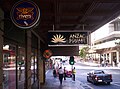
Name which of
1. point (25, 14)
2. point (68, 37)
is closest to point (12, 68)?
point (25, 14)

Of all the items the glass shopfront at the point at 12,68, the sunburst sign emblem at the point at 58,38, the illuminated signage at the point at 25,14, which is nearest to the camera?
the illuminated signage at the point at 25,14

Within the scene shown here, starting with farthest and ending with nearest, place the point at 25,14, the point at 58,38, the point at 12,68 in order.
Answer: the point at 58,38
the point at 12,68
the point at 25,14

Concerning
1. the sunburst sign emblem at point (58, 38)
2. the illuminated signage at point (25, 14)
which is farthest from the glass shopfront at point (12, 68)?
the sunburst sign emblem at point (58, 38)

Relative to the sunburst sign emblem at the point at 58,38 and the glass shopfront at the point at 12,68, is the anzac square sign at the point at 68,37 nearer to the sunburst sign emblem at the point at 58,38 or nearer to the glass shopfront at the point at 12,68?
the sunburst sign emblem at the point at 58,38

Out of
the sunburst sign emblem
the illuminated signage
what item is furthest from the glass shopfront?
the sunburst sign emblem

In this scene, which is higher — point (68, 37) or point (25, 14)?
point (25, 14)

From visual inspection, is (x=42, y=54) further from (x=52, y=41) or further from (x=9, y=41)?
(x=9, y=41)

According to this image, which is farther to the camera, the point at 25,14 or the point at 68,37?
the point at 68,37

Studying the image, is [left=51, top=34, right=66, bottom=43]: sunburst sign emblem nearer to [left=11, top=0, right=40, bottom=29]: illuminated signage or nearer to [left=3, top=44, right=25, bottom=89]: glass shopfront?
[left=3, top=44, right=25, bottom=89]: glass shopfront

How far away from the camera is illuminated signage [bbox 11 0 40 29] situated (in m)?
5.58

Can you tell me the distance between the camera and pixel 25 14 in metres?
5.70

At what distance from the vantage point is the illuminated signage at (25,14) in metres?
5.58

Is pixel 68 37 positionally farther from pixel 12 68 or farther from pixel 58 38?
pixel 12 68

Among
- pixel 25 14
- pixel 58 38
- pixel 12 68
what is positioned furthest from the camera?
pixel 58 38
